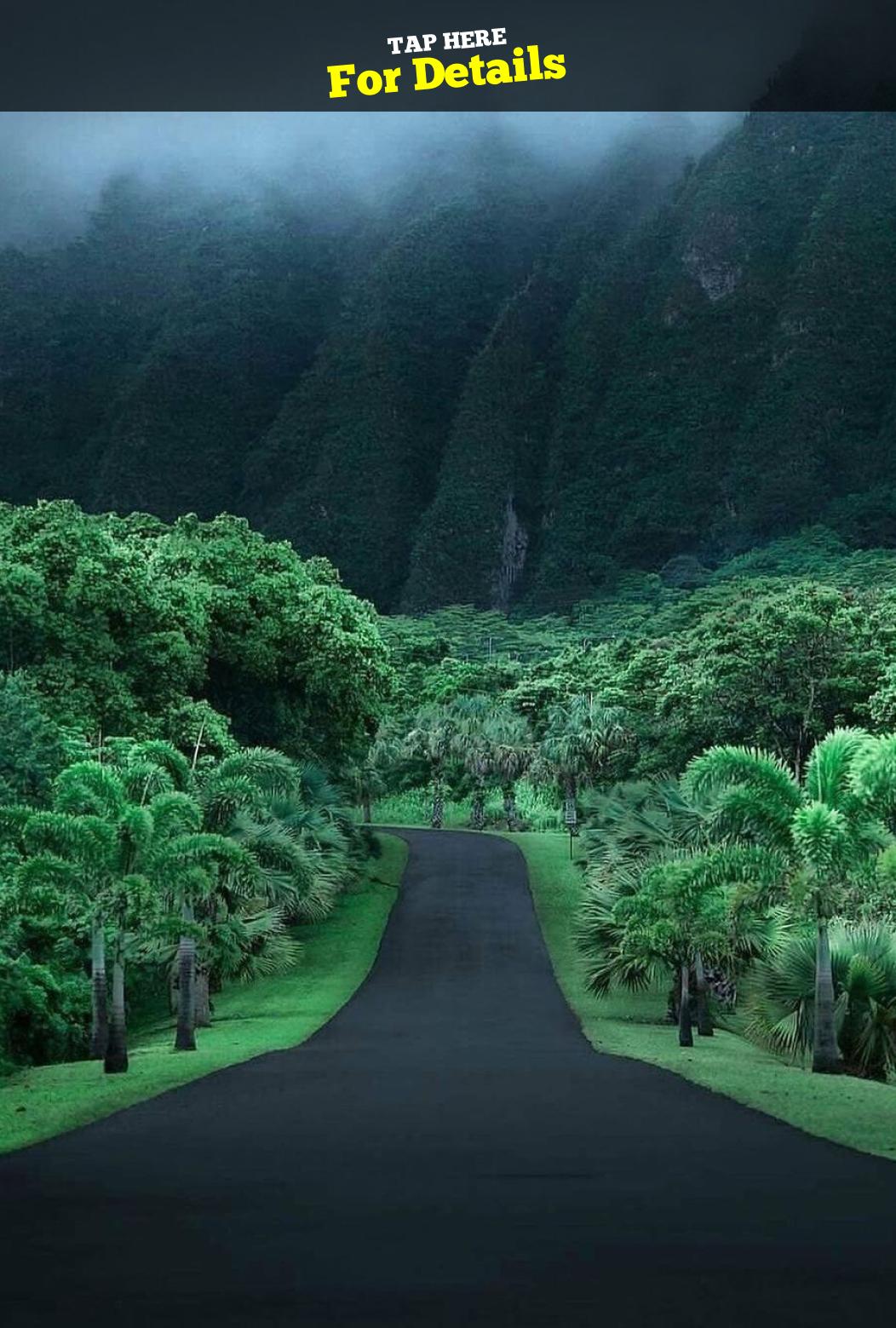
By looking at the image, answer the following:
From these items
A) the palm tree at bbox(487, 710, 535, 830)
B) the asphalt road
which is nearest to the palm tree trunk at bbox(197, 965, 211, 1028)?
the asphalt road

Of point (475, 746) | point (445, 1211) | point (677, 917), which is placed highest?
point (475, 746)

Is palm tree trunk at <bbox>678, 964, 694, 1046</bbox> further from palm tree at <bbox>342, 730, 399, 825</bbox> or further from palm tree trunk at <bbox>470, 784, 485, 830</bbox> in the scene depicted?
palm tree trunk at <bbox>470, 784, 485, 830</bbox>

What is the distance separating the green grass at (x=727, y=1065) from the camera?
1714 centimetres

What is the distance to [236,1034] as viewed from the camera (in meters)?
32.9

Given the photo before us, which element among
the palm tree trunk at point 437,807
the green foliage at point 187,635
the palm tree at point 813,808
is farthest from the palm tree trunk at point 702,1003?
the palm tree trunk at point 437,807

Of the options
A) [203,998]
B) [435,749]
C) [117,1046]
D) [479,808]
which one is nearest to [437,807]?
[479,808]

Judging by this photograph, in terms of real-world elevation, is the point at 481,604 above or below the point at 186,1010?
above

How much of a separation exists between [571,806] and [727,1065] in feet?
164

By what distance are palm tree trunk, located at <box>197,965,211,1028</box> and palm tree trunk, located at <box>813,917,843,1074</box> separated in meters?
14.1

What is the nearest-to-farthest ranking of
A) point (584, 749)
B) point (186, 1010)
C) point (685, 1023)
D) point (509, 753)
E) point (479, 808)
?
point (186, 1010), point (685, 1023), point (584, 749), point (509, 753), point (479, 808)

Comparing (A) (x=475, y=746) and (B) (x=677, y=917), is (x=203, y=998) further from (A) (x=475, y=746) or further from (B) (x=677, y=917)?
(A) (x=475, y=746)

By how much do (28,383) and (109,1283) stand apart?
18337cm

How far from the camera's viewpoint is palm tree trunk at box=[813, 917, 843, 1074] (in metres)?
25.3

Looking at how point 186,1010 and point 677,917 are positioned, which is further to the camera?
point 677,917
